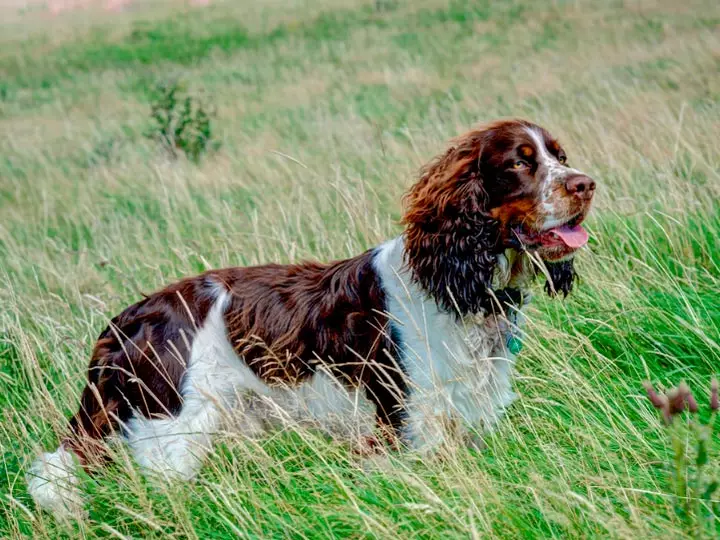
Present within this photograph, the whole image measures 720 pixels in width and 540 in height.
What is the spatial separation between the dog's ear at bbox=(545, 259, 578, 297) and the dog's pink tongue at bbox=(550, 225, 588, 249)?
0.86 feet

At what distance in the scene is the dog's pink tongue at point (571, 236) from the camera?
3.00m

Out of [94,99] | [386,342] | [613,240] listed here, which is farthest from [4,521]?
[94,99]

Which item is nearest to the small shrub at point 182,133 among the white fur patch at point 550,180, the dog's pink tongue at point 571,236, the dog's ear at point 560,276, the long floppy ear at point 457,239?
the long floppy ear at point 457,239

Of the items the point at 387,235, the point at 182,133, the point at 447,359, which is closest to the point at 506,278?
the point at 447,359

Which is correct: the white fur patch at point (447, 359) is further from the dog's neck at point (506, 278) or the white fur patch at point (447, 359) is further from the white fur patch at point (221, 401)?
the white fur patch at point (221, 401)

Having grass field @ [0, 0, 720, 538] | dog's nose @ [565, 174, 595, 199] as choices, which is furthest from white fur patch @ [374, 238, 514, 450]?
dog's nose @ [565, 174, 595, 199]

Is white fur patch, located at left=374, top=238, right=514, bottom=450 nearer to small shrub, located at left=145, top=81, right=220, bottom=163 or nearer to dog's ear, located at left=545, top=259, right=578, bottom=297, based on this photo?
dog's ear, located at left=545, top=259, right=578, bottom=297

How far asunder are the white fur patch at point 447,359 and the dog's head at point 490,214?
0.23ft

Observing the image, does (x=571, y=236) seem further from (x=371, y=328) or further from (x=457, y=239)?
(x=371, y=328)

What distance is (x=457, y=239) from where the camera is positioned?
10.5 ft

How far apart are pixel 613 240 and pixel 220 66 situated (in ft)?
51.0

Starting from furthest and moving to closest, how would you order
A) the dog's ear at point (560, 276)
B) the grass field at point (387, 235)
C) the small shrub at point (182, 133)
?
the small shrub at point (182, 133), the dog's ear at point (560, 276), the grass field at point (387, 235)

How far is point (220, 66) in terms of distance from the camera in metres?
18.6

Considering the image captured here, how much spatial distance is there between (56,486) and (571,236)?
1959 millimetres
